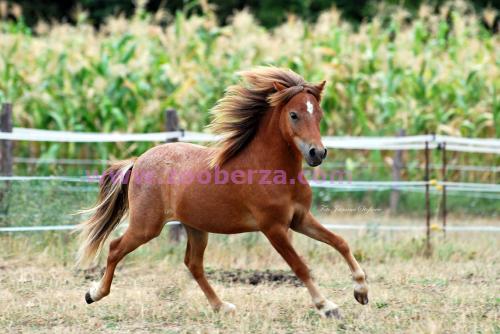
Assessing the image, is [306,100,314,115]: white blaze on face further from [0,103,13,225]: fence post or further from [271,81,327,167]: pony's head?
[0,103,13,225]: fence post

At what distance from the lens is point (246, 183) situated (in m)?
5.79

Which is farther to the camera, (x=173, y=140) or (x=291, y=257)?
(x=173, y=140)

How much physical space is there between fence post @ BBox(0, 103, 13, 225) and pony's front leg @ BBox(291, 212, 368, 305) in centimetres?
417

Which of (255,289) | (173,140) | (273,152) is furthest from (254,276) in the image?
(173,140)

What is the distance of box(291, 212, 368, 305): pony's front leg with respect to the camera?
5605 mm

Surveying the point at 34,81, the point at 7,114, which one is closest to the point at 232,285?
the point at 7,114

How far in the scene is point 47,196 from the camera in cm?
888

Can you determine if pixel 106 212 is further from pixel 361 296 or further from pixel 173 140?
pixel 173 140

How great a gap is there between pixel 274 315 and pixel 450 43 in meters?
11.6

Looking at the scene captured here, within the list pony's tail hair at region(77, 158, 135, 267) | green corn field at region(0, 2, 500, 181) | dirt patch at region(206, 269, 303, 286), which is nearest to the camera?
pony's tail hair at region(77, 158, 135, 267)

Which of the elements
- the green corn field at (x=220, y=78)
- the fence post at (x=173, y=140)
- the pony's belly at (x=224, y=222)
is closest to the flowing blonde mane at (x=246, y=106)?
the pony's belly at (x=224, y=222)

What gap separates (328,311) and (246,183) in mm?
1111

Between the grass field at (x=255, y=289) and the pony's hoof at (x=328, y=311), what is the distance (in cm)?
10

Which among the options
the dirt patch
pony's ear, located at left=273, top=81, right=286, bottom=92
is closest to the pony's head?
pony's ear, located at left=273, top=81, right=286, bottom=92
